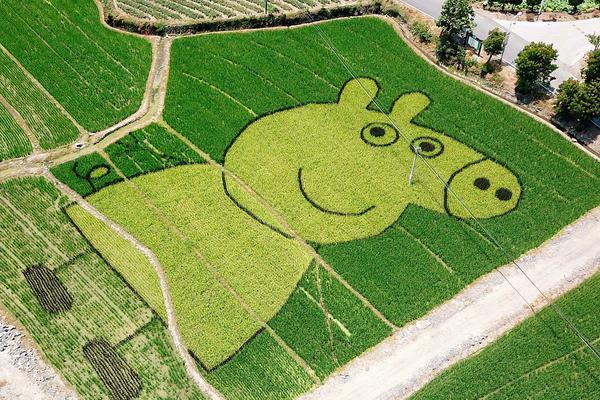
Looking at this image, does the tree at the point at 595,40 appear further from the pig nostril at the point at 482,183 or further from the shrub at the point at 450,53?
the pig nostril at the point at 482,183

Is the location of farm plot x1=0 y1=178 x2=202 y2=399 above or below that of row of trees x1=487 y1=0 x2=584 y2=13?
below

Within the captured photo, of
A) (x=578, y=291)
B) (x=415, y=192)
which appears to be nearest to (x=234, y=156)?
(x=415, y=192)

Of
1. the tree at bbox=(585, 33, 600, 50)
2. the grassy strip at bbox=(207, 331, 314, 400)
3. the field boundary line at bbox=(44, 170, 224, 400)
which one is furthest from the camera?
the tree at bbox=(585, 33, 600, 50)

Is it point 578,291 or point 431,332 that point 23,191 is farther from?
point 578,291

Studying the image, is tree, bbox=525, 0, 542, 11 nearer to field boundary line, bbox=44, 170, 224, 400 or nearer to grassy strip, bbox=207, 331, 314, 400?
grassy strip, bbox=207, 331, 314, 400

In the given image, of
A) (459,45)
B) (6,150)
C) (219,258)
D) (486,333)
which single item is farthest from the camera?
(459,45)

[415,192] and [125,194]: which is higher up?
[415,192]

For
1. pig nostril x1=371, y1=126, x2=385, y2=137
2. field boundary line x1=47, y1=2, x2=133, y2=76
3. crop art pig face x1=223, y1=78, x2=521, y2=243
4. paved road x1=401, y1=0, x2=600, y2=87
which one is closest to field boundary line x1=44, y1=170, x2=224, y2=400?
crop art pig face x1=223, y1=78, x2=521, y2=243

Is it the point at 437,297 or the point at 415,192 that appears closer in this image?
the point at 437,297
